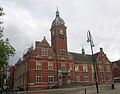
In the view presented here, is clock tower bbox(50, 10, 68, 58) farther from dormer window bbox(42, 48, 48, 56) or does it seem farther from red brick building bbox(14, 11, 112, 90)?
dormer window bbox(42, 48, 48, 56)

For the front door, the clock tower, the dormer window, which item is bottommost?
the front door

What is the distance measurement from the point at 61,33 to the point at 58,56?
7.52 meters

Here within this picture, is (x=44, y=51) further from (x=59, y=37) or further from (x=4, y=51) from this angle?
(x=4, y=51)

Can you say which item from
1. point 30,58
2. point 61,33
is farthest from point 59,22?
point 30,58

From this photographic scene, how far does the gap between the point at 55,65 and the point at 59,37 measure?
876cm

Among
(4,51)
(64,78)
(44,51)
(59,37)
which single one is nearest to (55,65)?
(64,78)

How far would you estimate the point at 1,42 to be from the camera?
74.8 feet

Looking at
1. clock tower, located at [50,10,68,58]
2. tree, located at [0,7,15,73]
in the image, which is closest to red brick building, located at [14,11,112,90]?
clock tower, located at [50,10,68,58]

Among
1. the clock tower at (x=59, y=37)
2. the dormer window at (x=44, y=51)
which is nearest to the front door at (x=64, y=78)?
the clock tower at (x=59, y=37)

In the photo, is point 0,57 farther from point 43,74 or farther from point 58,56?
point 58,56

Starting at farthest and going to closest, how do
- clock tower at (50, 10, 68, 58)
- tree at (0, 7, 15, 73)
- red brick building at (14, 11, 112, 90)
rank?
clock tower at (50, 10, 68, 58) < red brick building at (14, 11, 112, 90) < tree at (0, 7, 15, 73)

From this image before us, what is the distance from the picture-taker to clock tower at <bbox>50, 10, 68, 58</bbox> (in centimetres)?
5469

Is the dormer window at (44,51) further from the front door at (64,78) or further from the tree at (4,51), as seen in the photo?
the tree at (4,51)

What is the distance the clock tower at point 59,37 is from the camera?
179 feet
